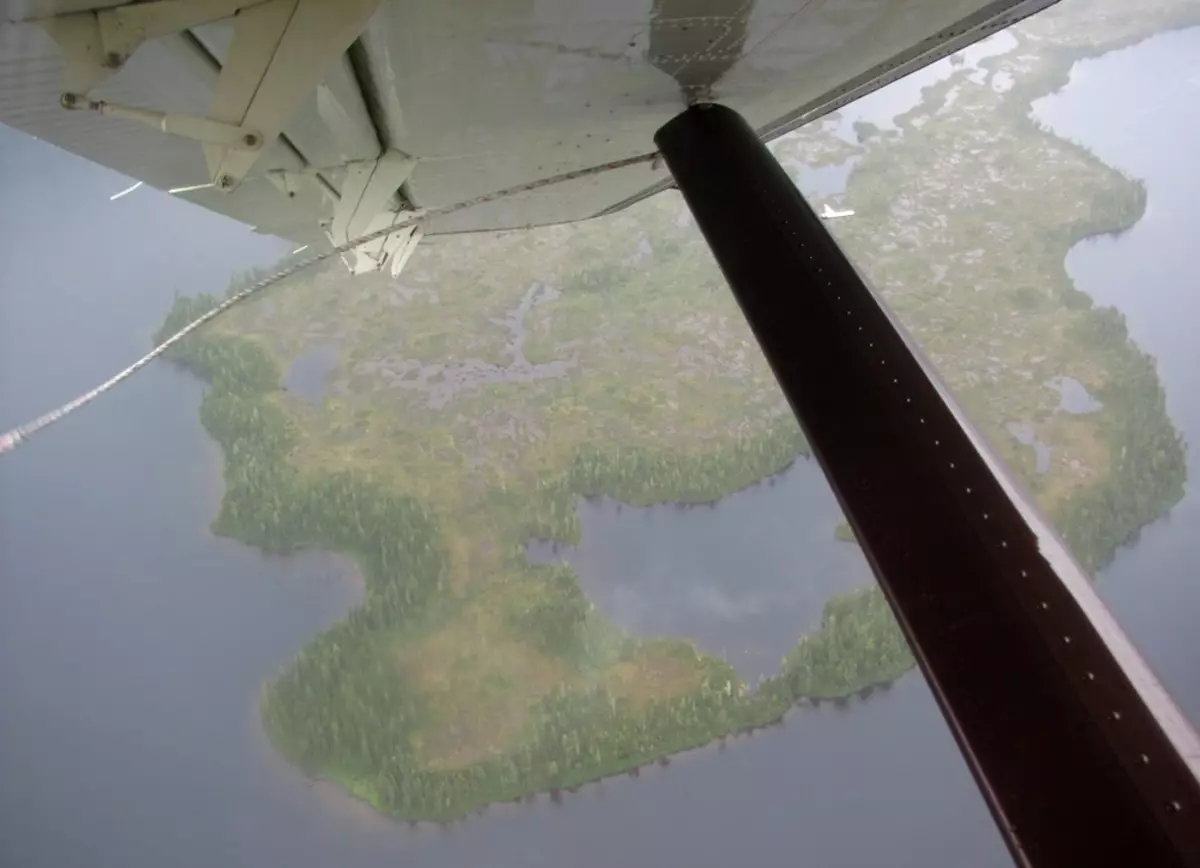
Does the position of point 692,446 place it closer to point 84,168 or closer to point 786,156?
point 786,156

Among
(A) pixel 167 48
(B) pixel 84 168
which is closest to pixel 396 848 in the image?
(A) pixel 167 48

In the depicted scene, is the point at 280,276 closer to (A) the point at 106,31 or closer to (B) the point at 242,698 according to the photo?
(A) the point at 106,31

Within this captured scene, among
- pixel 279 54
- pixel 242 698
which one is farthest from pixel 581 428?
pixel 279 54

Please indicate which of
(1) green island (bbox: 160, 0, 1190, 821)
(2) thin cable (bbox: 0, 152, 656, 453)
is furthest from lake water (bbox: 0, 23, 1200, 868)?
(2) thin cable (bbox: 0, 152, 656, 453)

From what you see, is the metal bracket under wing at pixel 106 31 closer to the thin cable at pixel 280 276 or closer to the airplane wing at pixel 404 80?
the airplane wing at pixel 404 80

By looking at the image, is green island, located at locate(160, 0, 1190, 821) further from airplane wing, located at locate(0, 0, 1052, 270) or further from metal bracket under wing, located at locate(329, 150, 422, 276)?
metal bracket under wing, located at locate(329, 150, 422, 276)

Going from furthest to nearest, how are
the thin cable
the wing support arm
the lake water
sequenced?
the lake water, the thin cable, the wing support arm
